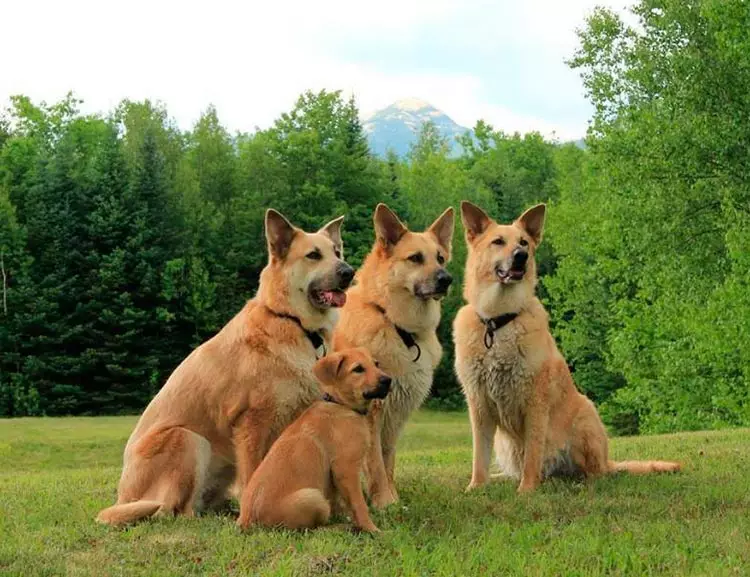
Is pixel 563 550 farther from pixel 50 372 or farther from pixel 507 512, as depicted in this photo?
pixel 50 372

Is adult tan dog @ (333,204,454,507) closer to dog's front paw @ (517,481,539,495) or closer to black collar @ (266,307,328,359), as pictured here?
black collar @ (266,307,328,359)

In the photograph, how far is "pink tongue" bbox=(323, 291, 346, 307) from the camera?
7.03 m

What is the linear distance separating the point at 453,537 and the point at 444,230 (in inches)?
124

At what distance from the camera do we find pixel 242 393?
6672 mm

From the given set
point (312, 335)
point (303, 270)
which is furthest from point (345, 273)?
point (312, 335)

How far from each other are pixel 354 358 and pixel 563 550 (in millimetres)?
2065

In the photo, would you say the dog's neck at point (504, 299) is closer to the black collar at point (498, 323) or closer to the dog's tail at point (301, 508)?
the black collar at point (498, 323)

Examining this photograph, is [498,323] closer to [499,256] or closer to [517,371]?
[517,371]

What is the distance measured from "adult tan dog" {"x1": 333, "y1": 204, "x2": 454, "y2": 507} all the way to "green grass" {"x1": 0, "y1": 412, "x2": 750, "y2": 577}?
886 millimetres

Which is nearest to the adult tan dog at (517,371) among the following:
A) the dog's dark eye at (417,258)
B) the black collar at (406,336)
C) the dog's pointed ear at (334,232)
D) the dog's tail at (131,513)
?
the black collar at (406,336)

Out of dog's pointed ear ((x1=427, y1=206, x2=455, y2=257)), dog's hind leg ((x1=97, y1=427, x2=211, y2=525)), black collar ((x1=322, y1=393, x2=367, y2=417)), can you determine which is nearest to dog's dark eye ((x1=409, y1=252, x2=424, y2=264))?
dog's pointed ear ((x1=427, y1=206, x2=455, y2=257))

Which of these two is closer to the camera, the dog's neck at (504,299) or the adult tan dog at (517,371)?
the adult tan dog at (517,371)

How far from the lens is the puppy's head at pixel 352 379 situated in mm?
6457

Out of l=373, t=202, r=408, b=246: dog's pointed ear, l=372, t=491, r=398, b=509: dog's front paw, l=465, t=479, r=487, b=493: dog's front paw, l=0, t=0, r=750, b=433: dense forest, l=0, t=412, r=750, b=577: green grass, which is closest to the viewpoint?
l=0, t=412, r=750, b=577: green grass
